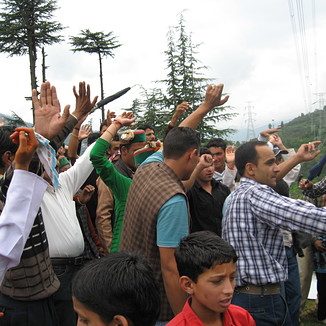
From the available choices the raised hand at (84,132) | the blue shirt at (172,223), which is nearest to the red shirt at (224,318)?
the blue shirt at (172,223)

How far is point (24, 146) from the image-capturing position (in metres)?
1.75

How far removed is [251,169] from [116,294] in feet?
6.21

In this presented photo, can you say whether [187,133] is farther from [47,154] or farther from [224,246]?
[47,154]

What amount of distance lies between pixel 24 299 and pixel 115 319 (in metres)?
1.15

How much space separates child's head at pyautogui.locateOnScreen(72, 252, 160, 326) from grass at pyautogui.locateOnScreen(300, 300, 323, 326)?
465 centimetres

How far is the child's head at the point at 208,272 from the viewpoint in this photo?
226 centimetres

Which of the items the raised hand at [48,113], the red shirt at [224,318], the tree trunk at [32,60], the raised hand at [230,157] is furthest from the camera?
the tree trunk at [32,60]

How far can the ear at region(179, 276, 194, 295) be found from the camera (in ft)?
7.73

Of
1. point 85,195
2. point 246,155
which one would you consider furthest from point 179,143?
point 85,195

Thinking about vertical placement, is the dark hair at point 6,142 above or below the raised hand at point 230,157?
above

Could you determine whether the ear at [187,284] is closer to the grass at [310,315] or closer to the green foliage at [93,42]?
the grass at [310,315]

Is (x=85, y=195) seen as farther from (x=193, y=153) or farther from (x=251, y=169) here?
(x=251, y=169)

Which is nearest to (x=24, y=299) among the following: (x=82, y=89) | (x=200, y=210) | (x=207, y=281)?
(x=207, y=281)

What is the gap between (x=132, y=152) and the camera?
14.5 ft
